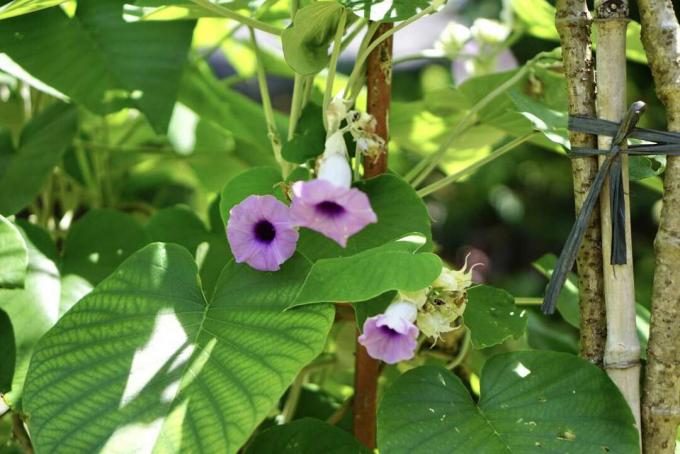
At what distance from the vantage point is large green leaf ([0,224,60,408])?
56 cm

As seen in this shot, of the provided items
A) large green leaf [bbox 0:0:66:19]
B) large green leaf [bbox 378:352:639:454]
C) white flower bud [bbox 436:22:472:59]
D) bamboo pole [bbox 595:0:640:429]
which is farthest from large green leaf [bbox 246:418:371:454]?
white flower bud [bbox 436:22:472:59]

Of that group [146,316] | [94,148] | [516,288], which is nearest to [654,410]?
[146,316]

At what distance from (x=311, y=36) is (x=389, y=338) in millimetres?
192

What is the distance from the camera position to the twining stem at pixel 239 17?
57 centimetres

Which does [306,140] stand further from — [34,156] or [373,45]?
[34,156]

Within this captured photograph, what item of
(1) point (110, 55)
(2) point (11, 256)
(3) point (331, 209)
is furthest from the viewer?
(1) point (110, 55)

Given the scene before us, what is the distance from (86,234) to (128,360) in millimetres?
257

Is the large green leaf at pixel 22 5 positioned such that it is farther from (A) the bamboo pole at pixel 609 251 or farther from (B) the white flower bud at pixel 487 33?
(B) the white flower bud at pixel 487 33

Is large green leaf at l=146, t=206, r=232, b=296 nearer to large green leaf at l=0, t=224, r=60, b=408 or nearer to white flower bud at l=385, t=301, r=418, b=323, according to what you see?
large green leaf at l=0, t=224, r=60, b=408

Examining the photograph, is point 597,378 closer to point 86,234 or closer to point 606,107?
point 606,107

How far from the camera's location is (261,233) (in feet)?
1.65

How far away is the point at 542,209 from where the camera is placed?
2762mm

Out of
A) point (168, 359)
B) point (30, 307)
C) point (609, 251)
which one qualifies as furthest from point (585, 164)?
point (30, 307)

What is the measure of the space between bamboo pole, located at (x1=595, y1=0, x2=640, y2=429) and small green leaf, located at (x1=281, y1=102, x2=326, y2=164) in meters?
0.17
